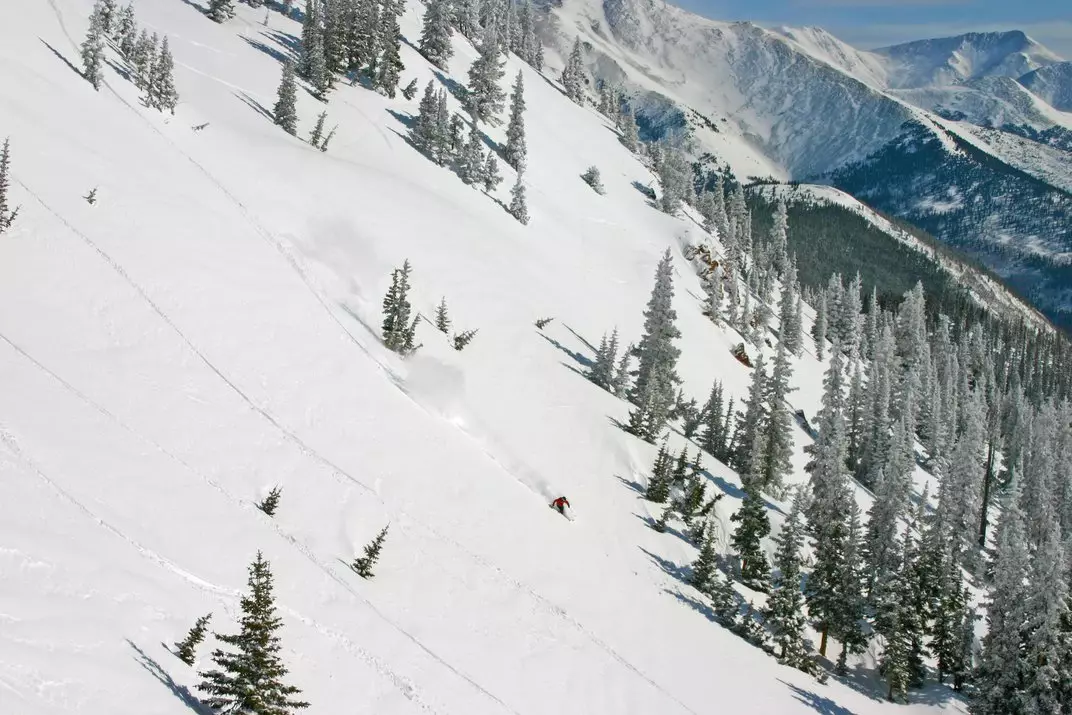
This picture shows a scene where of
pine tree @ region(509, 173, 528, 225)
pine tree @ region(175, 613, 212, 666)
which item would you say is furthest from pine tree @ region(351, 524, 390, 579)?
pine tree @ region(509, 173, 528, 225)

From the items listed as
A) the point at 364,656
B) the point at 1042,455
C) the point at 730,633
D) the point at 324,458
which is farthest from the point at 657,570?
the point at 1042,455

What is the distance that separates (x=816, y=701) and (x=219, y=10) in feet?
266

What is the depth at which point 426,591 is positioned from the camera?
23250 mm

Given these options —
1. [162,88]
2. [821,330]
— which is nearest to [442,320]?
[162,88]

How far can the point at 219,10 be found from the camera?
80.6 meters

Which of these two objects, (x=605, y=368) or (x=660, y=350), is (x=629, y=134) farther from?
(x=605, y=368)

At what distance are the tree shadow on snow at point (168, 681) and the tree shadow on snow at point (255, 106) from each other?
57.1 m

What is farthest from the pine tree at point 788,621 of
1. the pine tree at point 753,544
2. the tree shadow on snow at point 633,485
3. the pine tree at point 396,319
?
the pine tree at point 396,319

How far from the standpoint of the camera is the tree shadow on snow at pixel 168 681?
43.2 feet

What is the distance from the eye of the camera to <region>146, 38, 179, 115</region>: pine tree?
5009cm

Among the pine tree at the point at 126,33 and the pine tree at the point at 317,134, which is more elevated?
the pine tree at the point at 126,33

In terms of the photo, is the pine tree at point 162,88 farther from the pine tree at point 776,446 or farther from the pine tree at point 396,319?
the pine tree at point 776,446

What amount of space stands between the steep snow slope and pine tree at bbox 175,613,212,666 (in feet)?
1.13

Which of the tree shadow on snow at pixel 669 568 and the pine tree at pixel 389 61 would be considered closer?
the tree shadow on snow at pixel 669 568
